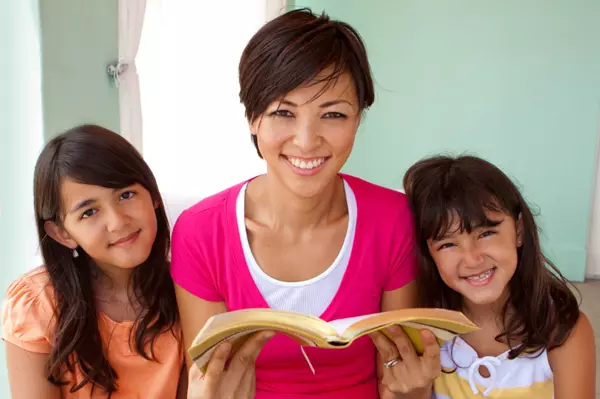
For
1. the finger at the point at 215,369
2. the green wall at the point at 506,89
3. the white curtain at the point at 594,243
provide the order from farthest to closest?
the white curtain at the point at 594,243, the green wall at the point at 506,89, the finger at the point at 215,369

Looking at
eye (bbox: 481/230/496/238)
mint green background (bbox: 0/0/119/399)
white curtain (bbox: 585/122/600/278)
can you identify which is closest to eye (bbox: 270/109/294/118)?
eye (bbox: 481/230/496/238)

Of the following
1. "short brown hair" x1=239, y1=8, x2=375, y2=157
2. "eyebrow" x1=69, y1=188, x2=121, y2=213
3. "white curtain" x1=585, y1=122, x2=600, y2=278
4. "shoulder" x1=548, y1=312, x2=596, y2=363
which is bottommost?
"white curtain" x1=585, y1=122, x2=600, y2=278

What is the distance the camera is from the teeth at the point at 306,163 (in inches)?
43.0

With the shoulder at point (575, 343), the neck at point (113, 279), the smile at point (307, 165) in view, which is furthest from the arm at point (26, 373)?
the shoulder at point (575, 343)

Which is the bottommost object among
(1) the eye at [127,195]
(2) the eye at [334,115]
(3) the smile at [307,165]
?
(1) the eye at [127,195]

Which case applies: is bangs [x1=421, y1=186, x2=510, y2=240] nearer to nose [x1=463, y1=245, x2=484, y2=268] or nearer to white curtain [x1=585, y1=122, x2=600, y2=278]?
nose [x1=463, y1=245, x2=484, y2=268]

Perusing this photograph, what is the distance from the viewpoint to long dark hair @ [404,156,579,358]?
126cm

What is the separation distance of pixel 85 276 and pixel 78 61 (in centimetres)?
93

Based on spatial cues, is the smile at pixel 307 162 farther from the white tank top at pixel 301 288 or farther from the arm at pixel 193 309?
the arm at pixel 193 309

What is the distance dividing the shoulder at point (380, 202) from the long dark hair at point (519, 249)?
5 cm

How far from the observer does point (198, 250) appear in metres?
1.20

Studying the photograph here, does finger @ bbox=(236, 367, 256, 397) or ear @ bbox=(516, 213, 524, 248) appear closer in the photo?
finger @ bbox=(236, 367, 256, 397)

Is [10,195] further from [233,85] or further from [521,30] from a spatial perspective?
[521,30]

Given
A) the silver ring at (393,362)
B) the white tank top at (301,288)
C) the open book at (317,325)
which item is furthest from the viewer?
the white tank top at (301,288)
